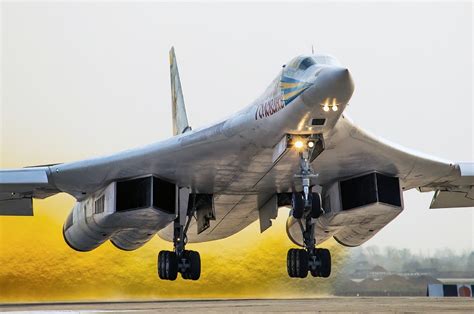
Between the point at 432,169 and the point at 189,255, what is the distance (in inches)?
286

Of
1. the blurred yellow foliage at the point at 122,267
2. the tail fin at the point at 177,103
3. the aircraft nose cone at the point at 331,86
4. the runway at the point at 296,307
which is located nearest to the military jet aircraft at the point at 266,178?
the aircraft nose cone at the point at 331,86

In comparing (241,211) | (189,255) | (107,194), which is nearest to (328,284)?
(241,211)

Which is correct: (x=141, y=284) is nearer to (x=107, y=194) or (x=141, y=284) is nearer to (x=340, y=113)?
(x=107, y=194)

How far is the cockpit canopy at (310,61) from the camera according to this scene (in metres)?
13.6

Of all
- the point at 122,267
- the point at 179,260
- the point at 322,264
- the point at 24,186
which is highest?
the point at 24,186

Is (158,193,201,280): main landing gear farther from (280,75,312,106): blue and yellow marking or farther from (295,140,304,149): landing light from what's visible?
(280,75,312,106): blue and yellow marking

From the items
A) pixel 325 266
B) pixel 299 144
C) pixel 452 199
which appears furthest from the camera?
pixel 452 199

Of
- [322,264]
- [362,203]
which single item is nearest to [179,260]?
[322,264]

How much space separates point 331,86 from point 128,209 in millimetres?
6963

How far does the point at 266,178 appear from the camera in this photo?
17.5 metres

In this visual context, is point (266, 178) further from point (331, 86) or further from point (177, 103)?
point (177, 103)

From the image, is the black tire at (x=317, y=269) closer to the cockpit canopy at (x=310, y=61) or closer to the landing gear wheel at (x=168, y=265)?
the landing gear wheel at (x=168, y=265)

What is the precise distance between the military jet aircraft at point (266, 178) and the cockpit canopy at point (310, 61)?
0.03 meters

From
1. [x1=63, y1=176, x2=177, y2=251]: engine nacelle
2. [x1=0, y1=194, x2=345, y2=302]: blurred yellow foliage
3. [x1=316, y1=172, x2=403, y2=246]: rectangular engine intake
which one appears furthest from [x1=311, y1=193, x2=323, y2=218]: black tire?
[x1=0, y1=194, x2=345, y2=302]: blurred yellow foliage
